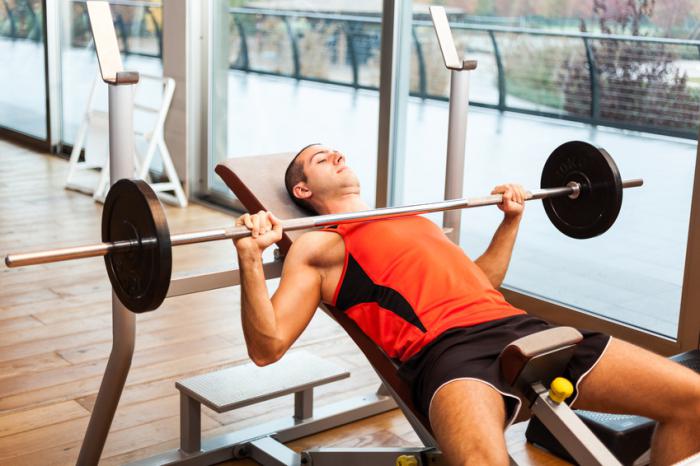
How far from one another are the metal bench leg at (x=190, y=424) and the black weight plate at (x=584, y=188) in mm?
990

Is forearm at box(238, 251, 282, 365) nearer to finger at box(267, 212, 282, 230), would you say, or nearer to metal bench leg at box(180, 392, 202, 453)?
finger at box(267, 212, 282, 230)

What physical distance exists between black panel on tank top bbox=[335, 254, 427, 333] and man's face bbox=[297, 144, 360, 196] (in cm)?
25

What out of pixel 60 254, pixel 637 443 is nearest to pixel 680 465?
pixel 60 254

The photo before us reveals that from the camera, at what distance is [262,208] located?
86.8 inches

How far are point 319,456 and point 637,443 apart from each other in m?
0.77

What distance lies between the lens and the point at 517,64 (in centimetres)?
332

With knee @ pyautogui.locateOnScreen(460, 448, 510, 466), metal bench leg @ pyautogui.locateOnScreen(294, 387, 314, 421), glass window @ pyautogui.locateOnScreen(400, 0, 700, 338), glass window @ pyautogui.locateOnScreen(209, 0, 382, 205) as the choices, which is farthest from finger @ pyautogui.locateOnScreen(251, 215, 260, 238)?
glass window @ pyautogui.locateOnScreen(209, 0, 382, 205)

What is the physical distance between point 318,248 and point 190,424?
593 millimetres

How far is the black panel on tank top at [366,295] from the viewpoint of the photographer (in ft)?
6.34

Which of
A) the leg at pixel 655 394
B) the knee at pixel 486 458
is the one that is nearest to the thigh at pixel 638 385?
the leg at pixel 655 394

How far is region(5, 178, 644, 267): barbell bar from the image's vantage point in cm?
151

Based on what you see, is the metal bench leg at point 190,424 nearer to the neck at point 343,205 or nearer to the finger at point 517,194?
the neck at point 343,205

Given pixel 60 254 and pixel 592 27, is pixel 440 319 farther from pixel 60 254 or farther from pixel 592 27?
pixel 592 27

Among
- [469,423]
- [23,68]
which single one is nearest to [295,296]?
[469,423]
